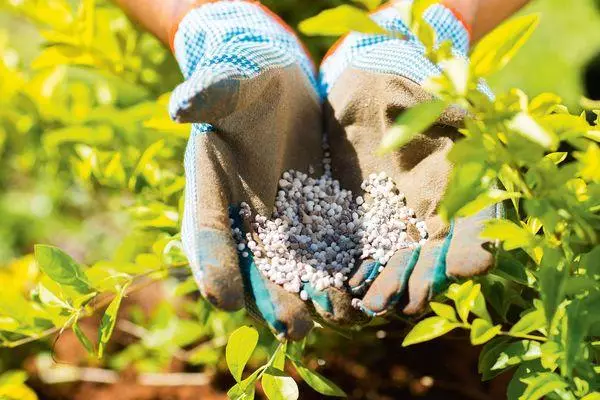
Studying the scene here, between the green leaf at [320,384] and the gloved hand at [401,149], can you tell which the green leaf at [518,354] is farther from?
the green leaf at [320,384]

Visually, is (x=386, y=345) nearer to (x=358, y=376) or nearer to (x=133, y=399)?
(x=358, y=376)

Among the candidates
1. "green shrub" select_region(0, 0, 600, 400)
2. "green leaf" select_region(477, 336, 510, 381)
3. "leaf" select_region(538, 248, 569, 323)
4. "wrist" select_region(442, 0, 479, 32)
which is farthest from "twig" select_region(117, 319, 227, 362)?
"leaf" select_region(538, 248, 569, 323)

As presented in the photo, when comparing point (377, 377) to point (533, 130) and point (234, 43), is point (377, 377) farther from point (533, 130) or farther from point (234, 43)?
point (533, 130)

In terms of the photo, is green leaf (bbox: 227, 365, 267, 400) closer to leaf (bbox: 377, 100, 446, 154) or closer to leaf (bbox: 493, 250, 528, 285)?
leaf (bbox: 493, 250, 528, 285)

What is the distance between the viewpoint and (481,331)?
1.04m

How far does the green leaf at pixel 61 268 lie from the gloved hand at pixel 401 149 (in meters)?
0.45

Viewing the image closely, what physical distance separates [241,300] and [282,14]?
1176 mm

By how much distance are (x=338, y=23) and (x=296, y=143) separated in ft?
1.94

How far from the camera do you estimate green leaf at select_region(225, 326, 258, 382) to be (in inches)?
43.7

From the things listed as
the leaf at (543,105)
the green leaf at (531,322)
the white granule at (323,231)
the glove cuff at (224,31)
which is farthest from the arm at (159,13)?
the green leaf at (531,322)

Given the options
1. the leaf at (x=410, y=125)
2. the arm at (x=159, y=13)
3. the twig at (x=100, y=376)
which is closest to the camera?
the leaf at (x=410, y=125)

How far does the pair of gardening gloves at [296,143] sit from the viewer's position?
112 cm

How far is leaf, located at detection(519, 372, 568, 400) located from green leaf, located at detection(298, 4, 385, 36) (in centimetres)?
51

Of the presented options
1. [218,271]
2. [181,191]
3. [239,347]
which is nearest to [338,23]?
[218,271]
